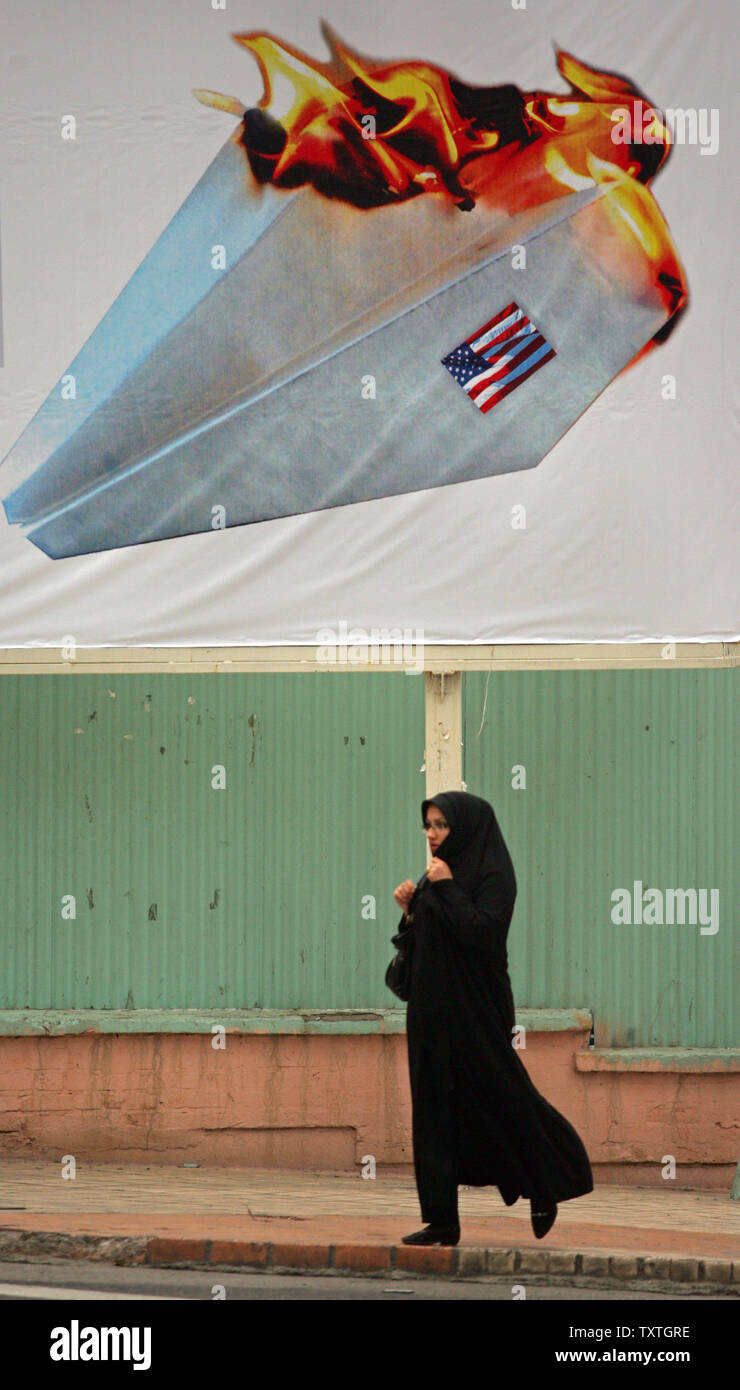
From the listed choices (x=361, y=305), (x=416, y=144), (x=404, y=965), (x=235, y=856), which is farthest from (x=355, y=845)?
(x=416, y=144)

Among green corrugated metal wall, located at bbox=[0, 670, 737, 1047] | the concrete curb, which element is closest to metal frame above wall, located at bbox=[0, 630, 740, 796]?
green corrugated metal wall, located at bbox=[0, 670, 737, 1047]

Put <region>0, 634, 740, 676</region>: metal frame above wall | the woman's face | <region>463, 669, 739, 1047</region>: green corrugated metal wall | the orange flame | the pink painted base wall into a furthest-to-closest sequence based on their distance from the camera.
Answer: <region>463, 669, 739, 1047</region>: green corrugated metal wall, the pink painted base wall, the orange flame, <region>0, 634, 740, 676</region>: metal frame above wall, the woman's face

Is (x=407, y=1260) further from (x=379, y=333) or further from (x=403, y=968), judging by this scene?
(x=379, y=333)

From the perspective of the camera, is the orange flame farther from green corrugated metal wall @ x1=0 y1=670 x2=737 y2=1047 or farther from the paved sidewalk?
the paved sidewalk

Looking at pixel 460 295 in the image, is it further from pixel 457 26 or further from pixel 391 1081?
pixel 391 1081

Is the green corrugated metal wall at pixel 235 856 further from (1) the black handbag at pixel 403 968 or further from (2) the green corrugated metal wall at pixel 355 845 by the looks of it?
(1) the black handbag at pixel 403 968

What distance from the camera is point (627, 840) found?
10359mm

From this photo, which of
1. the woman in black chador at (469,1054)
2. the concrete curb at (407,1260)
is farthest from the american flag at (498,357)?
the concrete curb at (407,1260)

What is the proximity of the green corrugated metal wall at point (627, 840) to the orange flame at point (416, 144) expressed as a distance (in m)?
2.31

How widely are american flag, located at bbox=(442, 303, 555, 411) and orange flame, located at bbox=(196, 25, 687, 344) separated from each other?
52 cm

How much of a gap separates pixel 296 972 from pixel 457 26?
473cm

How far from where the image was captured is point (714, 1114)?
1019cm

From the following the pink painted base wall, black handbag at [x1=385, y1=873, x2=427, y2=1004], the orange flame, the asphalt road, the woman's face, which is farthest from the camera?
the pink painted base wall

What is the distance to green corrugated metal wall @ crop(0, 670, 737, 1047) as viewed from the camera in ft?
34.0
